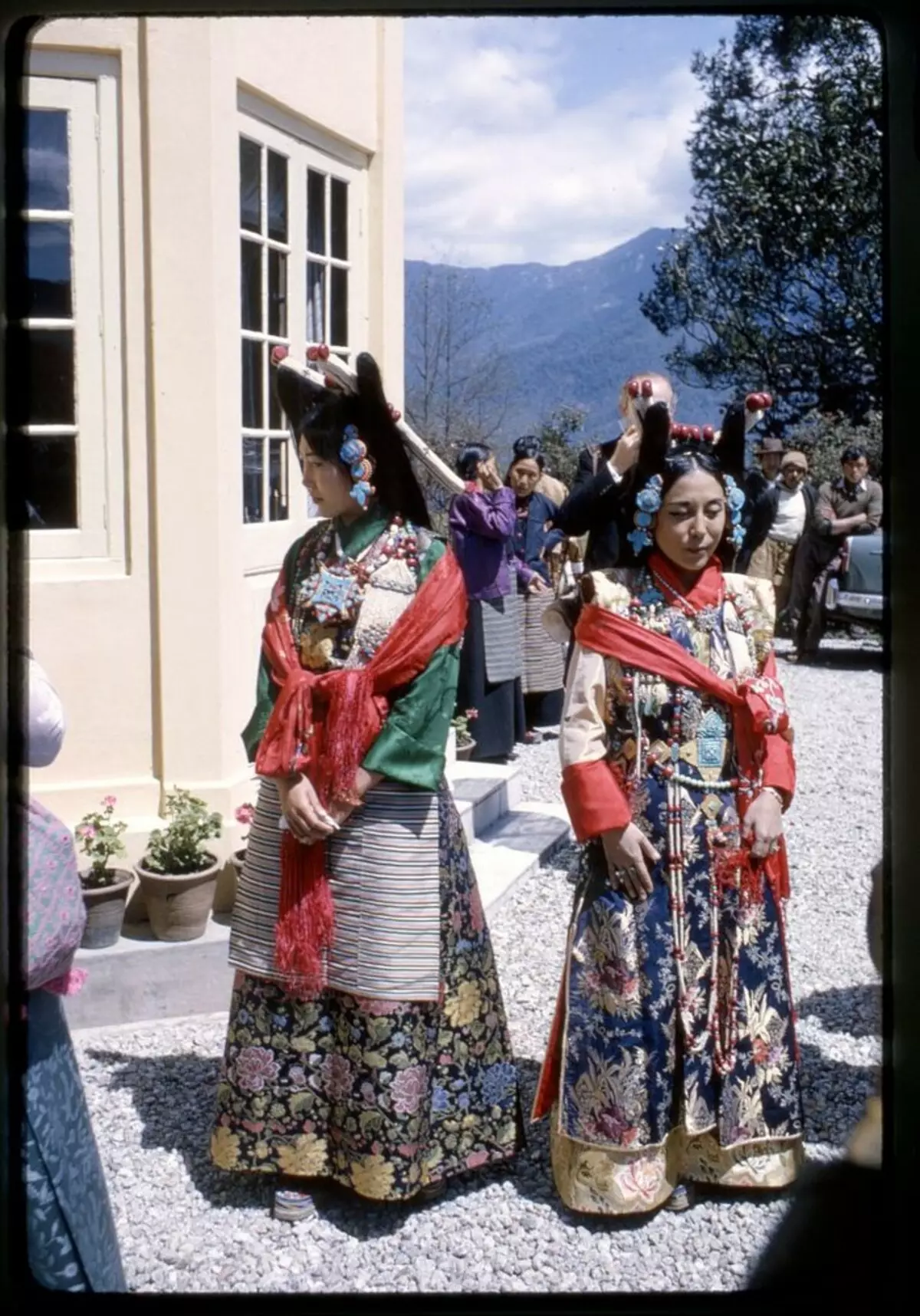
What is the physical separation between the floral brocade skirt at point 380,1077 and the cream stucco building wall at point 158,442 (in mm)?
1379

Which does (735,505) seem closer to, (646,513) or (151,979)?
(646,513)

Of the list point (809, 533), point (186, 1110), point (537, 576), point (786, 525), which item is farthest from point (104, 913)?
point (809, 533)

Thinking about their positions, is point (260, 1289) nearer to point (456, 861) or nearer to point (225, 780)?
point (456, 861)

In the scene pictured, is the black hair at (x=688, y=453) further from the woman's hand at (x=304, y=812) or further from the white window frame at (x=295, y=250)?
the white window frame at (x=295, y=250)

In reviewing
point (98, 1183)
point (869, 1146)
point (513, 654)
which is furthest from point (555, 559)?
point (869, 1146)

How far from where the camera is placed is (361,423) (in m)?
2.87

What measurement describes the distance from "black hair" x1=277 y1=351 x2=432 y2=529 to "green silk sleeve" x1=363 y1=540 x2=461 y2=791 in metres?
0.21

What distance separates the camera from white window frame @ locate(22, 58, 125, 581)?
394cm

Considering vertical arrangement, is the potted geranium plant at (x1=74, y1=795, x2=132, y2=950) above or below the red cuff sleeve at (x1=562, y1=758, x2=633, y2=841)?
below

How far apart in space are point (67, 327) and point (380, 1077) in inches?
98.3

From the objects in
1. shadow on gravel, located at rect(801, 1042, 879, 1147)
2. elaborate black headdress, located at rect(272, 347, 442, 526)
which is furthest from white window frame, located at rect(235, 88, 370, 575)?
shadow on gravel, located at rect(801, 1042, 879, 1147)

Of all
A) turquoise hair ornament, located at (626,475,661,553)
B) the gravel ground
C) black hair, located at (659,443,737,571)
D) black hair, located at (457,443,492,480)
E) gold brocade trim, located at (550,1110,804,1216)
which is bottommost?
the gravel ground

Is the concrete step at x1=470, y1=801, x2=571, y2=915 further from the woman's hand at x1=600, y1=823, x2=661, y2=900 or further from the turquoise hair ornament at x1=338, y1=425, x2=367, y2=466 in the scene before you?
the turquoise hair ornament at x1=338, y1=425, x2=367, y2=466

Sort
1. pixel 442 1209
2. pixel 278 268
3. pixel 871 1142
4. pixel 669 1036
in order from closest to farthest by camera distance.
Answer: pixel 871 1142 → pixel 669 1036 → pixel 442 1209 → pixel 278 268
